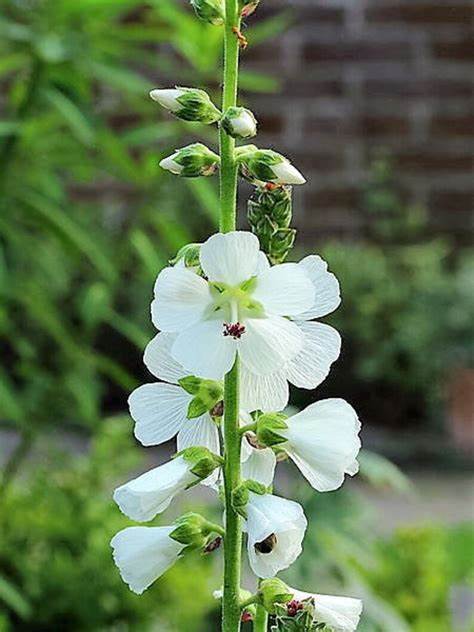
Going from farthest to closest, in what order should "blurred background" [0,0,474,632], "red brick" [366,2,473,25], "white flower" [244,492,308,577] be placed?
"red brick" [366,2,473,25]
"blurred background" [0,0,474,632]
"white flower" [244,492,308,577]

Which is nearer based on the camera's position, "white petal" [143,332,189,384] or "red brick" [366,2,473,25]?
"white petal" [143,332,189,384]

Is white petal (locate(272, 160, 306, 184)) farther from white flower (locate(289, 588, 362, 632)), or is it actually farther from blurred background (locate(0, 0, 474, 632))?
blurred background (locate(0, 0, 474, 632))

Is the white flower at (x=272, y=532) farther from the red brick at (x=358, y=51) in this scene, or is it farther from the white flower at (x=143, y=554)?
the red brick at (x=358, y=51)

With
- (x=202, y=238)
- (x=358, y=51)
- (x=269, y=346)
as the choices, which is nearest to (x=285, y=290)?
(x=269, y=346)

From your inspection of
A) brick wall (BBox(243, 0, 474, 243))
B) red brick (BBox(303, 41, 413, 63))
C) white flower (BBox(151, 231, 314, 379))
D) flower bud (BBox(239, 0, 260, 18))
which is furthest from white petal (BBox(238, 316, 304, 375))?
red brick (BBox(303, 41, 413, 63))

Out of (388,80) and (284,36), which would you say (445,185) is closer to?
(388,80)

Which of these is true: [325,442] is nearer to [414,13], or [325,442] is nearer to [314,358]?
[314,358]
